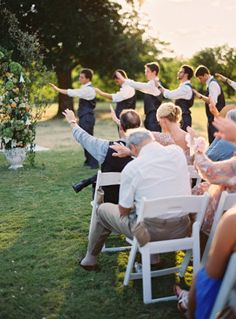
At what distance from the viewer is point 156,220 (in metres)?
3.89

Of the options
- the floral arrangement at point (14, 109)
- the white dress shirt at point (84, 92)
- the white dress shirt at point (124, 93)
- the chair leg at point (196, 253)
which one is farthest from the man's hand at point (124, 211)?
the white dress shirt at point (124, 93)

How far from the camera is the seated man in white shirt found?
3.86 meters

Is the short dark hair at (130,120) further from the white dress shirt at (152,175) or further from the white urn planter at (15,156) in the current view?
the white urn planter at (15,156)

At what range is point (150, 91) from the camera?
1001 centimetres

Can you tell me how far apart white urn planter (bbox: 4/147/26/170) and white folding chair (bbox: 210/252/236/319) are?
22.9 ft

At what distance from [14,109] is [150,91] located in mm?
2753

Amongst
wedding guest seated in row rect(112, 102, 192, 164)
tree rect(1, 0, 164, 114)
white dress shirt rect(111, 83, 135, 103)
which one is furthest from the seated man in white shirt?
tree rect(1, 0, 164, 114)

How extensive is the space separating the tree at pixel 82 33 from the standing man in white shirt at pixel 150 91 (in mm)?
11589

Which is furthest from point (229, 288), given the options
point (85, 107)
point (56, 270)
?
point (85, 107)

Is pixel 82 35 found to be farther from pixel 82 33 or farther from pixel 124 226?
pixel 124 226

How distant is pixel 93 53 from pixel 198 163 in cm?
1989

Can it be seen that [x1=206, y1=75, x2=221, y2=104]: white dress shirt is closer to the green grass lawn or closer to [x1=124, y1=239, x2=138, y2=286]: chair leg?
the green grass lawn

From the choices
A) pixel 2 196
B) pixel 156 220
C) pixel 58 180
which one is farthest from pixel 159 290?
pixel 58 180

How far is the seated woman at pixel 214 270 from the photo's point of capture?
9.57 ft
